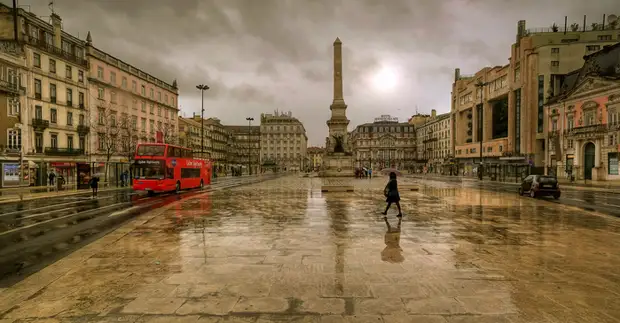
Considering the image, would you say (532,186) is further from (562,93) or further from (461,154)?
(461,154)

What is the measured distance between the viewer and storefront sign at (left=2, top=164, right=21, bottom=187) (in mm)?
31594

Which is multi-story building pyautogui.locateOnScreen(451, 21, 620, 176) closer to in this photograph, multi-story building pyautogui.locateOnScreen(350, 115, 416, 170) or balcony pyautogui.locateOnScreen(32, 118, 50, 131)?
balcony pyautogui.locateOnScreen(32, 118, 50, 131)

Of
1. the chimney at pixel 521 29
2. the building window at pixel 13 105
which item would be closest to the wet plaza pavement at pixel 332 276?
the building window at pixel 13 105

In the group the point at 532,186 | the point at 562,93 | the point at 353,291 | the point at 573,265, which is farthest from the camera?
the point at 562,93

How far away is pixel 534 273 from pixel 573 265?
1.16 meters

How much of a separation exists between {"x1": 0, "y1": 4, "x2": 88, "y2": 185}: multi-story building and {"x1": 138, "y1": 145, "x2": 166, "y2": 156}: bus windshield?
13404 millimetres

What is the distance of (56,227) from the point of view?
38.6 feet

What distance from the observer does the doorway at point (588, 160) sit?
146ft

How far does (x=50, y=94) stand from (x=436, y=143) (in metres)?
96.6

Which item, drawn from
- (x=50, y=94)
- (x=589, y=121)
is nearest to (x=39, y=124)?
(x=50, y=94)

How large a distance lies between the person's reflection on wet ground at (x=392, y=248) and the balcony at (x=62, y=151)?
42.2 metres

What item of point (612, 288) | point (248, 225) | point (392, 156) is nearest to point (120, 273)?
point (248, 225)

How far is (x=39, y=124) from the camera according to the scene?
3678 cm

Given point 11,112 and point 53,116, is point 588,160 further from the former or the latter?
point 11,112
